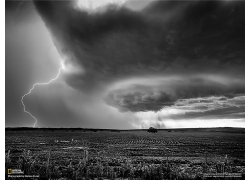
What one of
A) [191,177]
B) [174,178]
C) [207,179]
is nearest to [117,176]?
[174,178]

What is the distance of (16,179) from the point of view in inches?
555

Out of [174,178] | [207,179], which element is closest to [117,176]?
[174,178]

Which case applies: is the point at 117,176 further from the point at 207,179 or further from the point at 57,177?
the point at 207,179
